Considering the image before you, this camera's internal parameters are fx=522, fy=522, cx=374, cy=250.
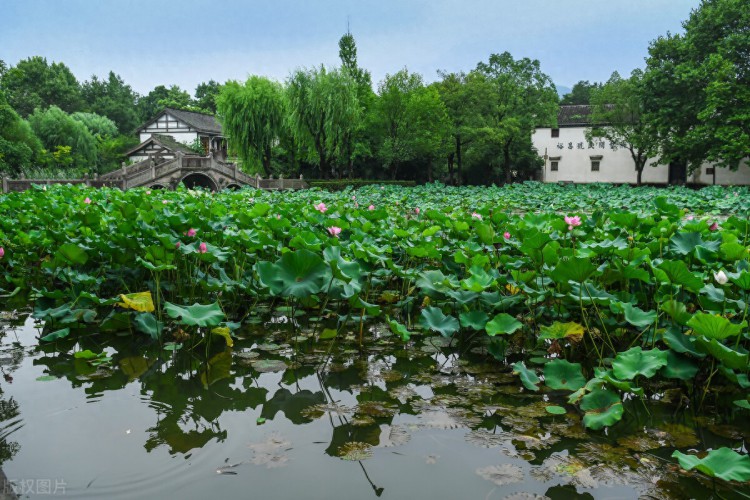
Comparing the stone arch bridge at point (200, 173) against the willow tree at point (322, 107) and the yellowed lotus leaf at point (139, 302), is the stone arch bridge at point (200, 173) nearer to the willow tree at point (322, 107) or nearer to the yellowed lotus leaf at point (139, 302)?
the willow tree at point (322, 107)

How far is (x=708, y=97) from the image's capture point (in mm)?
20766


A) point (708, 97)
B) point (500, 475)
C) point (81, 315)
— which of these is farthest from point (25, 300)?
point (708, 97)

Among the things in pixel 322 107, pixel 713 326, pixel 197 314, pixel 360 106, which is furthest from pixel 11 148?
pixel 713 326

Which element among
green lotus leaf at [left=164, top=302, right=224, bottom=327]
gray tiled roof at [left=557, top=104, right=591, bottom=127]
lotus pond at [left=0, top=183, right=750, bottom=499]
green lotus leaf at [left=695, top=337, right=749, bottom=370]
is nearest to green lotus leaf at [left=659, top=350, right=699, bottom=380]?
lotus pond at [left=0, top=183, right=750, bottom=499]

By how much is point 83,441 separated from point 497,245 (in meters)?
2.91

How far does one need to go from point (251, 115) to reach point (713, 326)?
2681 cm

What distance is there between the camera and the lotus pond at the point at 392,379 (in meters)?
1.79

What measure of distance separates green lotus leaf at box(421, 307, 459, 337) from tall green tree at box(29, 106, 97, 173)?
39.0 m

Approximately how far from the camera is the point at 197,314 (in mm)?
2480

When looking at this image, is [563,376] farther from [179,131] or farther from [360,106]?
[179,131]

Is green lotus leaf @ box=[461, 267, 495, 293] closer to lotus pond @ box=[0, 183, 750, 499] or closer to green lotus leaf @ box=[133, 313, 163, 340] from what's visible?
lotus pond @ box=[0, 183, 750, 499]

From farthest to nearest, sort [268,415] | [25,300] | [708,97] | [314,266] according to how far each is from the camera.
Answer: [708,97] → [25,300] → [314,266] → [268,415]

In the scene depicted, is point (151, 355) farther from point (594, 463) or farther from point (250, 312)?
point (594, 463)

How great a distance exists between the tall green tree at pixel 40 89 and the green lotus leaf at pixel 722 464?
61220mm
